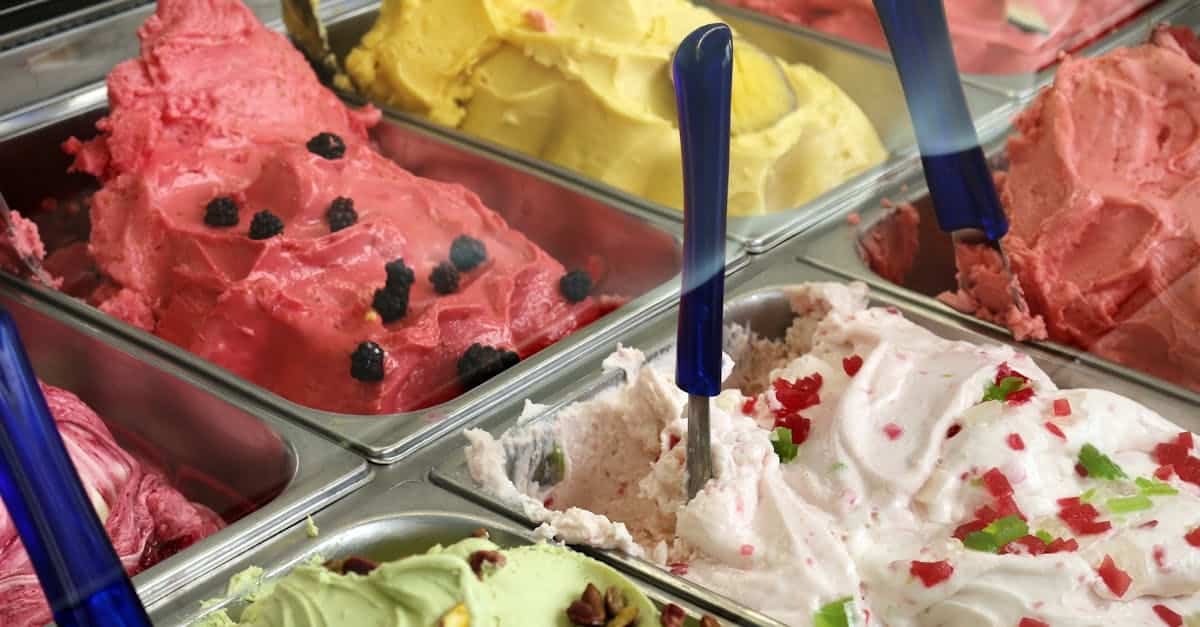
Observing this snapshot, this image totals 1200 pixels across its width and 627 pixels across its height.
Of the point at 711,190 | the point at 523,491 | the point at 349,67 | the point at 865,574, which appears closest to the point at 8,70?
the point at 349,67

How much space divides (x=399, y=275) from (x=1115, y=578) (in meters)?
1.00

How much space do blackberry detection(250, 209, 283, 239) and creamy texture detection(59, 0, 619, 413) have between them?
2 cm

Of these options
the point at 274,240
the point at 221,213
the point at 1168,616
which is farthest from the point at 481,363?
the point at 1168,616

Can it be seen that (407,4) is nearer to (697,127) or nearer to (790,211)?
(790,211)

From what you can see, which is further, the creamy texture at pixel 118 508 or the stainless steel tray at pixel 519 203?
the stainless steel tray at pixel 519 203

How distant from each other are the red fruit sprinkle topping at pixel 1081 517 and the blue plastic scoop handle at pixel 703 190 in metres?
0.40

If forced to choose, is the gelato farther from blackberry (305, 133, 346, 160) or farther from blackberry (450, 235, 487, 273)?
blackberry (305, 133, 346, 160)

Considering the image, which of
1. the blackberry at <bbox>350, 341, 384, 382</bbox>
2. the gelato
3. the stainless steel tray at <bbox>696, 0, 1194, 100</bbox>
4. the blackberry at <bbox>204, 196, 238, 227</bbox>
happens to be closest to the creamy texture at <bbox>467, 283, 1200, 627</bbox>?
the gelato

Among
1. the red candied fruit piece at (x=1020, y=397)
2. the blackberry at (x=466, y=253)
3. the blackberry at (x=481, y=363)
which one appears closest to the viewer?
the red candied fruit piece at (x=1020, y=397)

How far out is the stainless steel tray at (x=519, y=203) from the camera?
5.88 feet

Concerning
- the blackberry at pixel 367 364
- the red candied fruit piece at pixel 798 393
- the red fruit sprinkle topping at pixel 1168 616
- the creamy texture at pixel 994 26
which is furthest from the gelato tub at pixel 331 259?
the creamy texture at pixel 994 26

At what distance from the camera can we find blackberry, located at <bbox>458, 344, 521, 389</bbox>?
1673mm

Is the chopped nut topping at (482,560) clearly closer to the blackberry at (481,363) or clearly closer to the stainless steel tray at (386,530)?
the stainless steel tray at (386,530)

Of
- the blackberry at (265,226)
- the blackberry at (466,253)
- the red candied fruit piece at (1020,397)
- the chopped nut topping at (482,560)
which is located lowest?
the chopped nut topping at (482,560)
